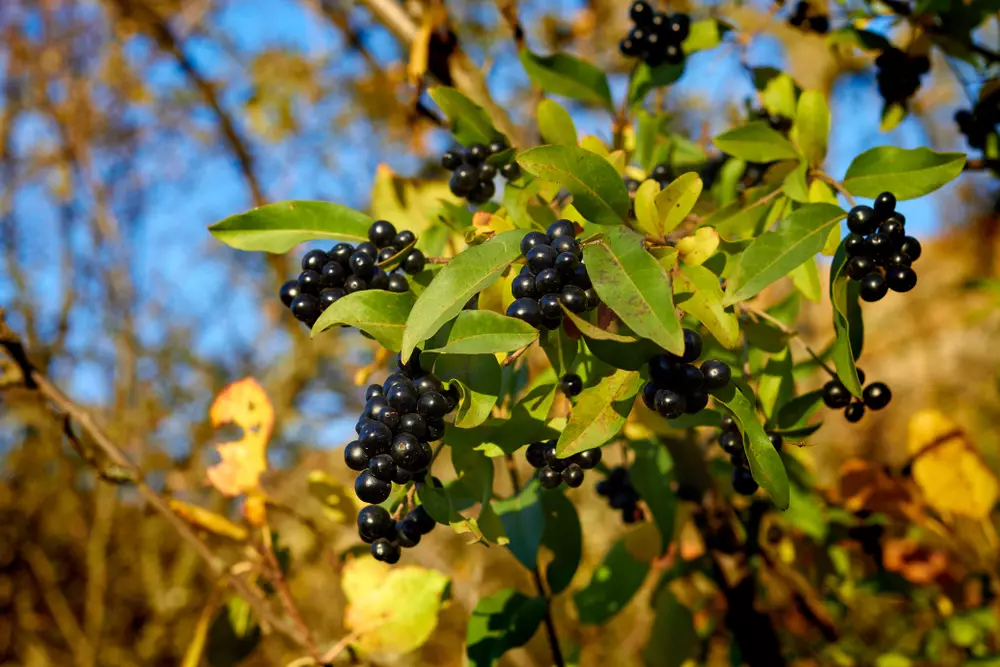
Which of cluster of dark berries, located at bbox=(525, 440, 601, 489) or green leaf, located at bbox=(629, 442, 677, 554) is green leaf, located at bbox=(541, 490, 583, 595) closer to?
green leaf, located at bbox=(629, 442, 677, 554)

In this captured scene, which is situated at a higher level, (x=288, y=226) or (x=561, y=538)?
(x=288, y=226)

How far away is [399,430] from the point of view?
2.11ft

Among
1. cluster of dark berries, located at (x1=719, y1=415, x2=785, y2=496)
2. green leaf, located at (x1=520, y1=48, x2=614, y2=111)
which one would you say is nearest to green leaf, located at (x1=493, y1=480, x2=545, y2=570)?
cluster of dark berries, located at (x1=719, y1=415, x2=785, y2=496)

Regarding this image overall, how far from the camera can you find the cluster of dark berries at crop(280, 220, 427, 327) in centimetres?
76

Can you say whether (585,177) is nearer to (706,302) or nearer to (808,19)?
(706,302)

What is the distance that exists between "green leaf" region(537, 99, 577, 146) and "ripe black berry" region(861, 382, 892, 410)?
0.47 metres

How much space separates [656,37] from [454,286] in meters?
0.73

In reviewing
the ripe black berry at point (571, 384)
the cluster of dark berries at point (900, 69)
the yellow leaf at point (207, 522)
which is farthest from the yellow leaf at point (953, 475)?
the yellow leaf at point (207, 522)

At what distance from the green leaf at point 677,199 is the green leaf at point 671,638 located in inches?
30.8

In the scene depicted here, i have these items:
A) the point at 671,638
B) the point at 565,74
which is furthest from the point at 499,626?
the point at 565,74

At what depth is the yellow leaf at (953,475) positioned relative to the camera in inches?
53.8

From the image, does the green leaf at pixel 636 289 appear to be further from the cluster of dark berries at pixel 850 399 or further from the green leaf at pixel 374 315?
the cluster of dark berries at pixel 850 399

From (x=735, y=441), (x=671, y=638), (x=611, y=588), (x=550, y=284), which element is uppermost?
(x=550, y=284)

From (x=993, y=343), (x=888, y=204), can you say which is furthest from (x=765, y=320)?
(x=993, y=343)
